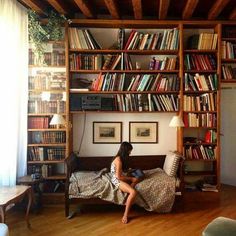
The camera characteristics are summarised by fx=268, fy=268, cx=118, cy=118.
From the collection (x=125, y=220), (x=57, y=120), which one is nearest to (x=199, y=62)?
(x=57, y=120)

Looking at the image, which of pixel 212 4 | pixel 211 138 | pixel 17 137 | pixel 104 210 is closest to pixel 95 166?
pixel 104 210

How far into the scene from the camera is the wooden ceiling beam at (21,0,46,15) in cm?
360

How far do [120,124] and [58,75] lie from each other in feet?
4.24

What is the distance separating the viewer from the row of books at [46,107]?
4.16 m

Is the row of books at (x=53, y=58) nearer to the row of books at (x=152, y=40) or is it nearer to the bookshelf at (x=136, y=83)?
the bookshelf at (x=136, y=83)

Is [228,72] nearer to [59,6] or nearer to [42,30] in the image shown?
[59,6]

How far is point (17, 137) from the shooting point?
382cm

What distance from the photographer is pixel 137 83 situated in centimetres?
427

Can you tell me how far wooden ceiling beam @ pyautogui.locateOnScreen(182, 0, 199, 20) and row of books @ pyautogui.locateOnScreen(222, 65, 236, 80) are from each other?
1.02 m

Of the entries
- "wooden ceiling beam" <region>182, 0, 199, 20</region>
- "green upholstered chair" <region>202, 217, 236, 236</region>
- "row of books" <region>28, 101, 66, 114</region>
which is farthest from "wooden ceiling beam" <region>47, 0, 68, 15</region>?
"green upholstered chair" <region>202, 217, 236, 236</region>

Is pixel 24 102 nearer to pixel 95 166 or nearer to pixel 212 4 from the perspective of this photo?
pixel 95 166

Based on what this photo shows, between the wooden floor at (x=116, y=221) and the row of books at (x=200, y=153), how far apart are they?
0.71 metres

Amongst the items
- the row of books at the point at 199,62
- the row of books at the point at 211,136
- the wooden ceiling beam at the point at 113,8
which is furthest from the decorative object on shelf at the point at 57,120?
the row of books at the point at 211,136

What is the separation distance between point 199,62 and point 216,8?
2.75 feet
